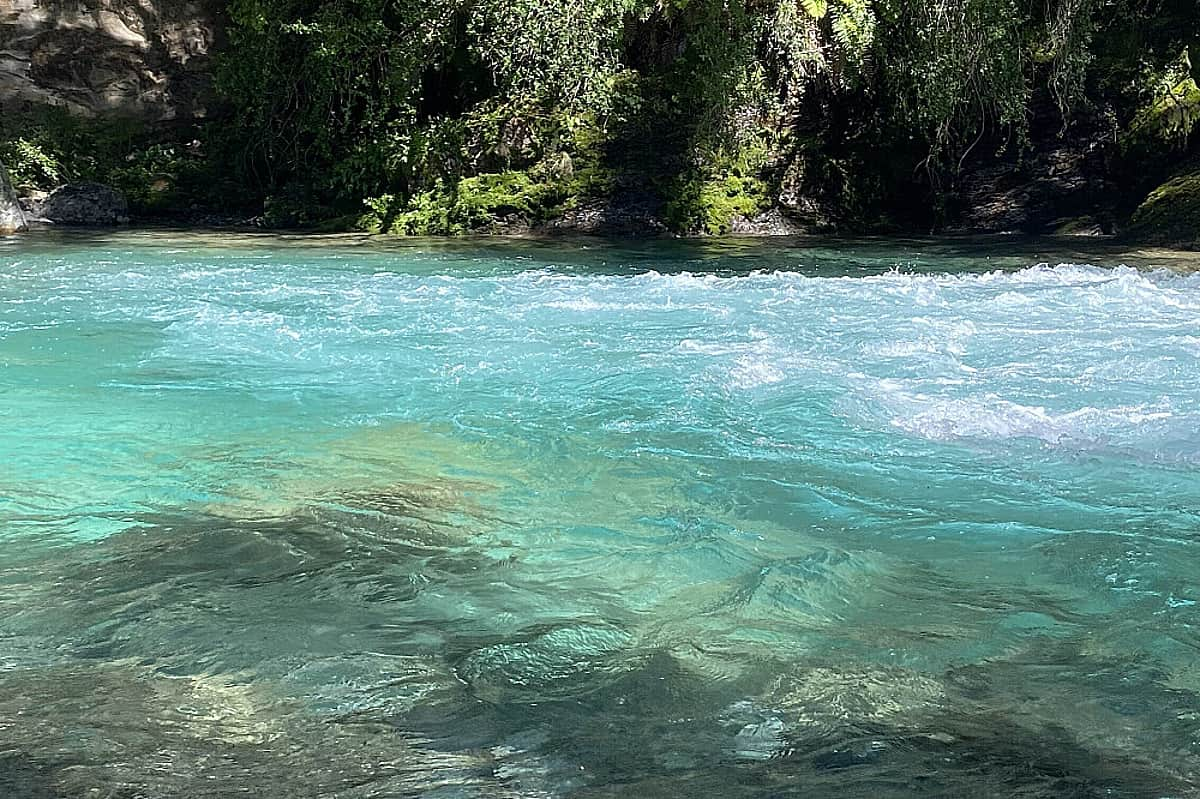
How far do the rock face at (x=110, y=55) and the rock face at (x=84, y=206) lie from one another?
2.70 m

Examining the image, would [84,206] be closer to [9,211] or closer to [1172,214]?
[9,211]

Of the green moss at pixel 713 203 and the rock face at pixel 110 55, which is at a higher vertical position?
the rock face at pixel 110 55

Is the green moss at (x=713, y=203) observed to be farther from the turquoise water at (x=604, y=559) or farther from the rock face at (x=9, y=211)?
the rock face at (x=9, y=211)

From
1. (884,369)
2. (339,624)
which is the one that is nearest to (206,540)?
Answer: (339,624)

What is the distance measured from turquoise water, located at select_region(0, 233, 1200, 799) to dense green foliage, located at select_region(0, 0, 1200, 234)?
7542 mm

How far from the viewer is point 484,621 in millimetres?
3709

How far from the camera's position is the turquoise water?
2.84 m

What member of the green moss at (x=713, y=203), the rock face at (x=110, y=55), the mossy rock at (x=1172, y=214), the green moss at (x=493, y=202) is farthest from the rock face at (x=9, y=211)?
the mossy rock at (x=1172, y=214)

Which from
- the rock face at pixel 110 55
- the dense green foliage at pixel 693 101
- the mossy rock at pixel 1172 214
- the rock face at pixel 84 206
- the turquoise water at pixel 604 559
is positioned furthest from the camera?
the rock face at pixel 110 55

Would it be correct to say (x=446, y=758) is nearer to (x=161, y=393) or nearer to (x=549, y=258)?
(x=161, y=393)

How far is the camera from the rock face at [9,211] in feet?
55.3

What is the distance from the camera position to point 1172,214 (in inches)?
546

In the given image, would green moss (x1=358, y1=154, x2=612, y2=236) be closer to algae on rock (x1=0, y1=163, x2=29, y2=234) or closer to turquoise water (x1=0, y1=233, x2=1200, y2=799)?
algae on rock (x1=0, y1=163, x2=29, y2=234)

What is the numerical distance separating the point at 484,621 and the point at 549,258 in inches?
392
